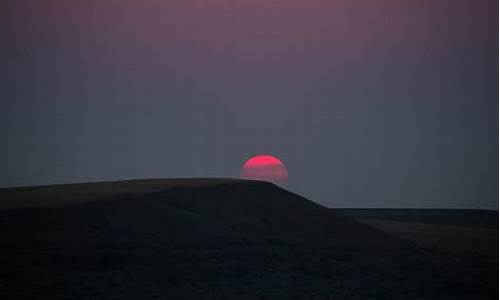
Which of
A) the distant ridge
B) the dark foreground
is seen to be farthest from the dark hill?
the distant ridge

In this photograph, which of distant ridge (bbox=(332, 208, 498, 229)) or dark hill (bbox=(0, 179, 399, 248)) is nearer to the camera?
dark hill (bbox=(0, 179, 399, 248))

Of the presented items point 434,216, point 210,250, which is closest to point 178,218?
point 210,250

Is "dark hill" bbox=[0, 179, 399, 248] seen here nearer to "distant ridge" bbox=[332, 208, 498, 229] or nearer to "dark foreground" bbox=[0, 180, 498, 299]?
"dark foreground" bbox=[0, 180, 498, 299]

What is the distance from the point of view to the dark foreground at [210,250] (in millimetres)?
42125

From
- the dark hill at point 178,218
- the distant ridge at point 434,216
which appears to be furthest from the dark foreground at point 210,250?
the distant ridge at point 434,216

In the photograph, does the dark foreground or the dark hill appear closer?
the dark foreground

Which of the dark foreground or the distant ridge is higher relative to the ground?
the distant ridge

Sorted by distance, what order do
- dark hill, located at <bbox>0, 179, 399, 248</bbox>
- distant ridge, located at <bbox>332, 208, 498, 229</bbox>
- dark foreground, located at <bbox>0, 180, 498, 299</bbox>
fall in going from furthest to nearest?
distant ridge, located at <bbox>332, 208, 498, 229</bbox>, dark hill, located at <bbox>0, 179, 399, 248</bbox>, dark foreground, located at <bbox>0, 180, 498, 299</bbox>

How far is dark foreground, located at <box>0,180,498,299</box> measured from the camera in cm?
4212

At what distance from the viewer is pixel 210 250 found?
49312 mm

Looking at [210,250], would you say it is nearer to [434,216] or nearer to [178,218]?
[178,218]

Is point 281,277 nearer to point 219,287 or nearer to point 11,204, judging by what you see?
point 219,287

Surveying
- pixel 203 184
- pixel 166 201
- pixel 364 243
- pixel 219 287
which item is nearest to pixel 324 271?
pixel 219 287

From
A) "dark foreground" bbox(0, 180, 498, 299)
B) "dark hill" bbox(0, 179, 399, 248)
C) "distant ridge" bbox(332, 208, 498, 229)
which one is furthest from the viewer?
"distant ridge" bbox(332, 208, 498, 229)
